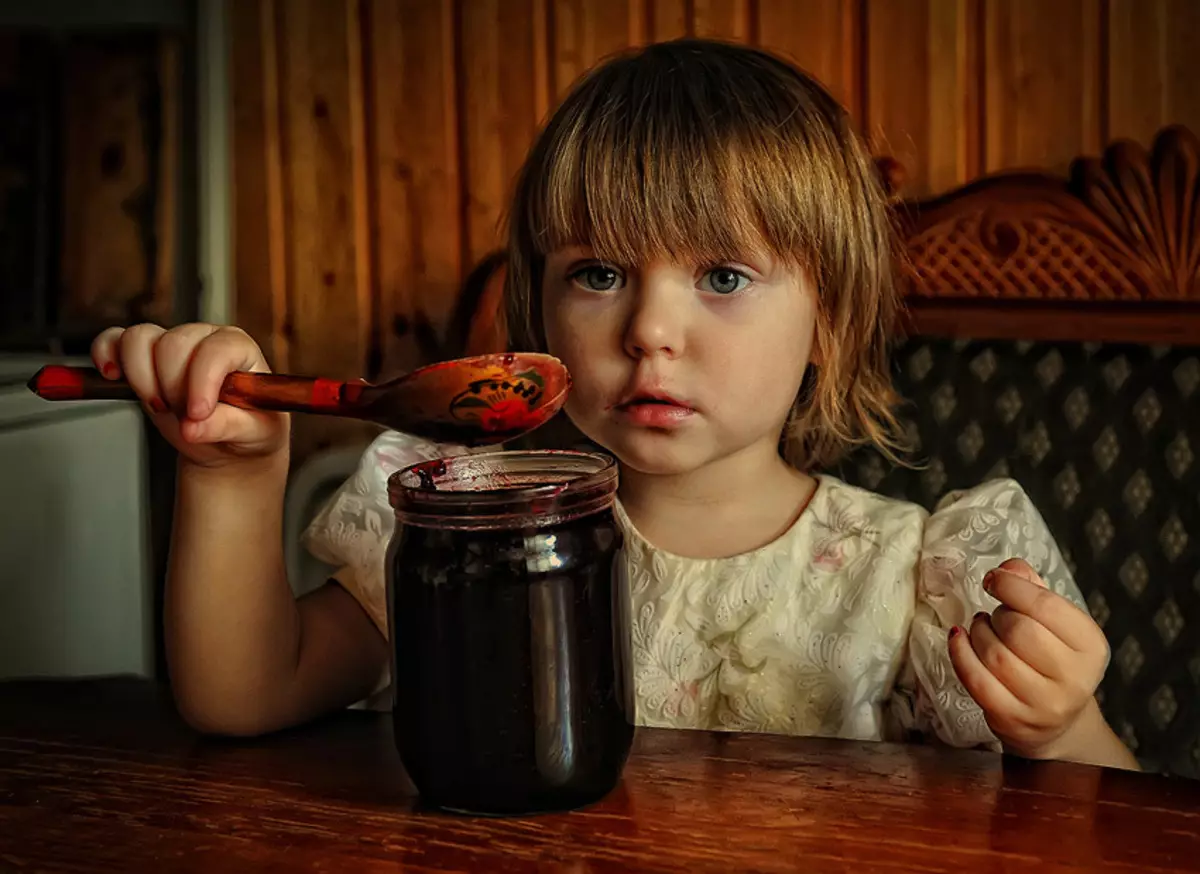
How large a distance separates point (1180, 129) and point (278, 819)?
41.6 inches

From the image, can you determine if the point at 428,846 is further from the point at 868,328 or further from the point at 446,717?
the point at 868,328

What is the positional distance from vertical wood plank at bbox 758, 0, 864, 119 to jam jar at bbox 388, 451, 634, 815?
3.26 feet

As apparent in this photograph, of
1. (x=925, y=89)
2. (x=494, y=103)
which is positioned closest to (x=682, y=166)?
(x=925, y=89)

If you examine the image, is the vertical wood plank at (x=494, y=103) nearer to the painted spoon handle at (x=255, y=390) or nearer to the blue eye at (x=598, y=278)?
the blue eye at (x=598, y=278)

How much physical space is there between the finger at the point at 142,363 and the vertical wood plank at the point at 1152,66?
1065mm

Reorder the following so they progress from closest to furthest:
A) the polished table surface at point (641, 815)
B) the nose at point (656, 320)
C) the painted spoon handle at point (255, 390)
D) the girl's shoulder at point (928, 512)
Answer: the polished table surface at point (641, 815) → the painted spoon handle at point (255, 390) → the nose at point (656, 320) → the girl's shoulder at point (928, 512)

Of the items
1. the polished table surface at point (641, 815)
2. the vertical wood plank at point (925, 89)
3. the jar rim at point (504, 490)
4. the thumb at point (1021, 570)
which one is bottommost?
the polished table surface at point (641, 815)

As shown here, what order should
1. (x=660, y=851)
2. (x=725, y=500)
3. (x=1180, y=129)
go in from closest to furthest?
(x=660, y=851), (x=725, y=500), (x=1180, y=129)

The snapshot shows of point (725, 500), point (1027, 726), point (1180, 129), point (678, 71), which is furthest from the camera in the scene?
point (1180, 129)

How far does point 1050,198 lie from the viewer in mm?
1352

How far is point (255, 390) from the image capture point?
82 centimetres

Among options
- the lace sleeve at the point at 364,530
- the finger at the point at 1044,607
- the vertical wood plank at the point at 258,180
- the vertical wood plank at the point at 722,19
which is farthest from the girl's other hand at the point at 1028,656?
the vertical wood plank at the point at 258,180

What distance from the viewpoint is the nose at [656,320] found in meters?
1.04

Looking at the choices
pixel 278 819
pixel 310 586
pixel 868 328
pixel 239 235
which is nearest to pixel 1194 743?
pixel 868 328
